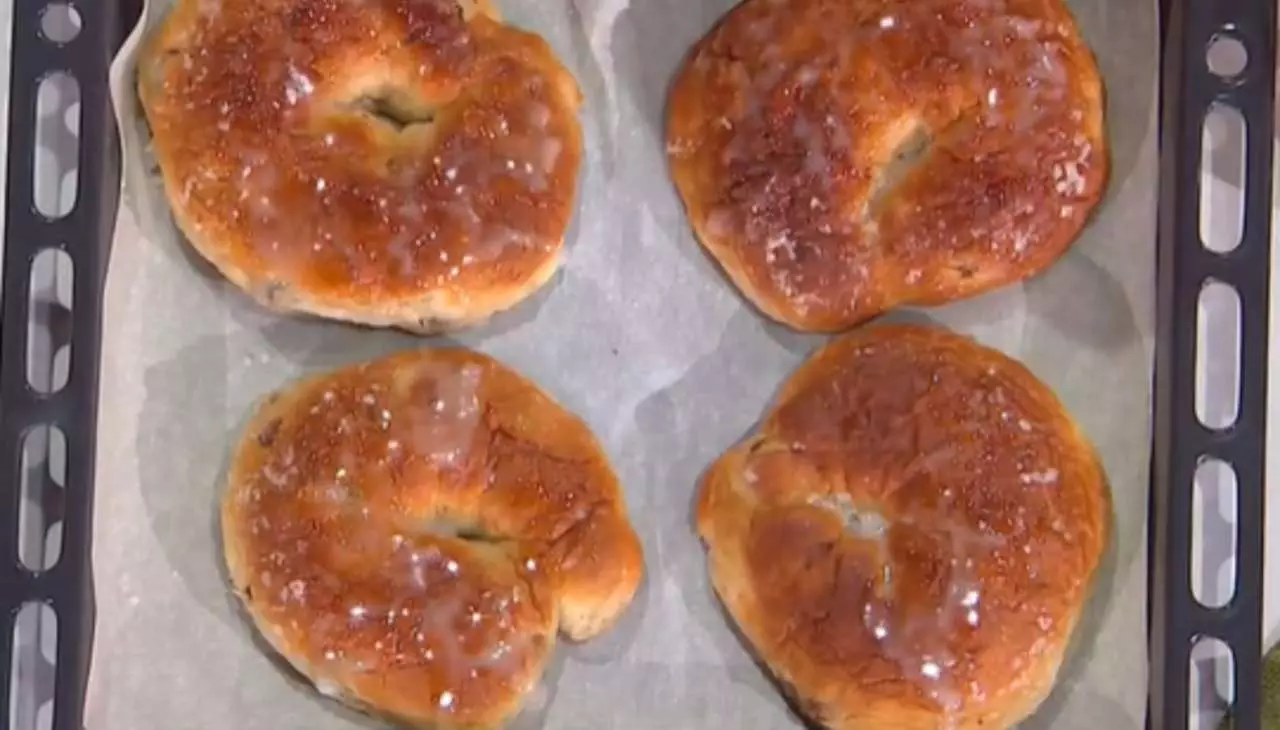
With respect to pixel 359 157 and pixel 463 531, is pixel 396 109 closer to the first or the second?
pixel 359 157

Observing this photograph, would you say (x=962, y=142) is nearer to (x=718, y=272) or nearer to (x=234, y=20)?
(x=718, y=272)

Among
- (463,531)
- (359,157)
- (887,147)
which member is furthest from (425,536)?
(887,147)

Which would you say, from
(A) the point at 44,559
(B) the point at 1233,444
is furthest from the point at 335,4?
(B) the point at 1233,444

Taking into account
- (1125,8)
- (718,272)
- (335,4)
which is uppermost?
(335,4)

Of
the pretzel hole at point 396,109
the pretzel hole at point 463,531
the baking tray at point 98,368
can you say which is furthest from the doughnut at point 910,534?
the pretzel hole at point 396,109

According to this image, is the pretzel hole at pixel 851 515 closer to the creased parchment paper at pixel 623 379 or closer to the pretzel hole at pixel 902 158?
the creased parchment paper at pixel 623 379

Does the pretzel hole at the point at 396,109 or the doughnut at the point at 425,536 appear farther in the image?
the pretzel hole at the point at 396,109

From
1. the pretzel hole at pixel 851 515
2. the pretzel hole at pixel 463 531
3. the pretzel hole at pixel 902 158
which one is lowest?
the pretzel hole at pixel 851 515
